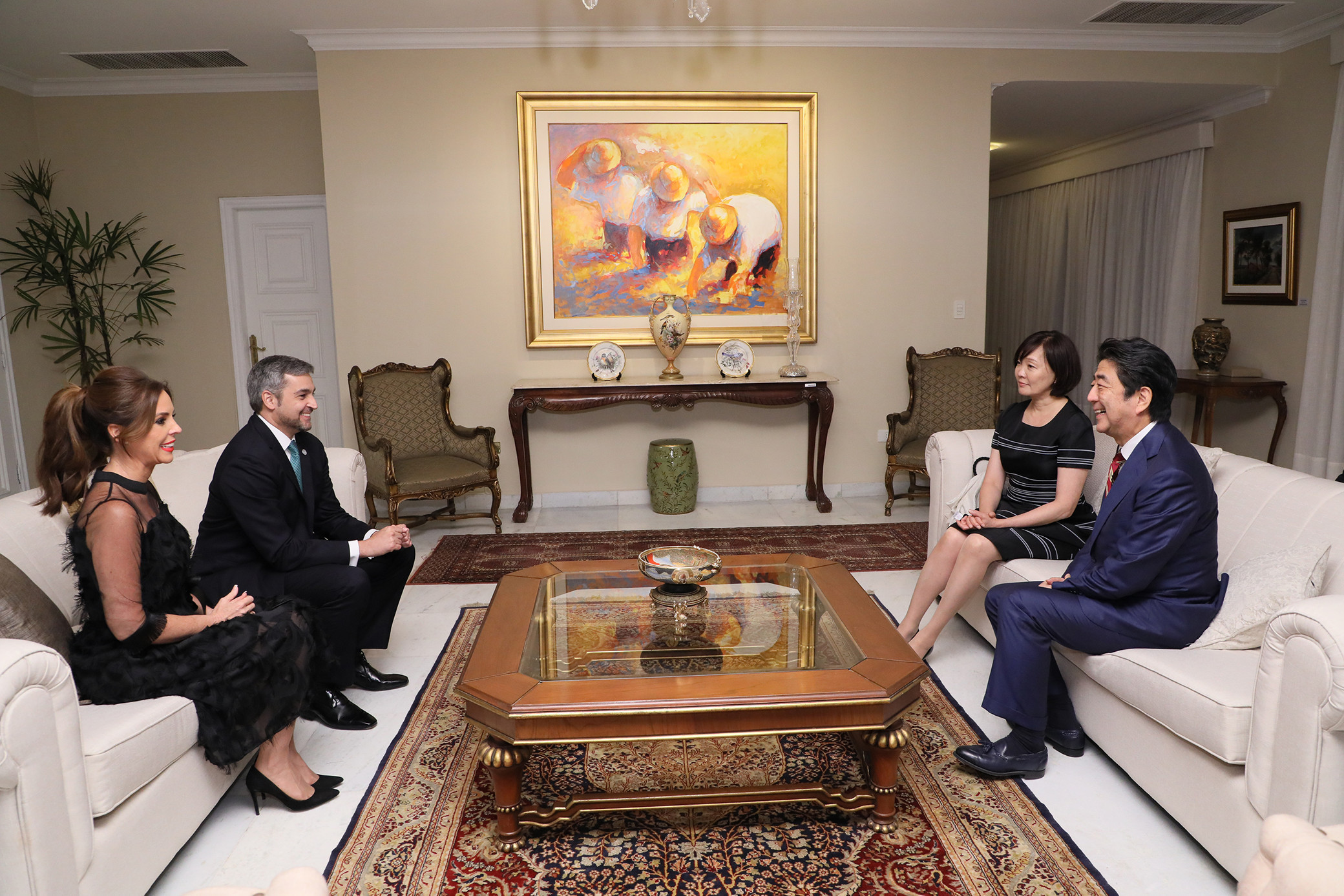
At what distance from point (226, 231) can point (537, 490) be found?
2.94m

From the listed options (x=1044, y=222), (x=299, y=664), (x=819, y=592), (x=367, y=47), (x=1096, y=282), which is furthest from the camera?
(x=1044, y=222)

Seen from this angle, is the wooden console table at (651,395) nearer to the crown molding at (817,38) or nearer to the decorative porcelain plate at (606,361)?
the decorative porcelain plate at (606,361)

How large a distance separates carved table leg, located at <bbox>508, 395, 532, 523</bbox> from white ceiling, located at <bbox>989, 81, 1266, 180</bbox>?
3.80 m

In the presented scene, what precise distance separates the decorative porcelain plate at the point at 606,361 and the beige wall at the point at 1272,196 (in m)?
4.33

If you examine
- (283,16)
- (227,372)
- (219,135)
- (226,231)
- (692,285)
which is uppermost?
(283,16)

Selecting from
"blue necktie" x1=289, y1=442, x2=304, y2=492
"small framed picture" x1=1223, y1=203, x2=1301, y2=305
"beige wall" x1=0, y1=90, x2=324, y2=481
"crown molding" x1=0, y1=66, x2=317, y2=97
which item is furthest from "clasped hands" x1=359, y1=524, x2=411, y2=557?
"small framed picture" x1=1223, y1=203, x2=1301, y2=305

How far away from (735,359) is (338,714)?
3.55m

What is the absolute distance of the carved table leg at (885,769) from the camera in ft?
7.16

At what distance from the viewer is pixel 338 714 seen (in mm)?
2869

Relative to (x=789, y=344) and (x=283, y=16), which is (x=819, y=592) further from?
(x=283, y=16)

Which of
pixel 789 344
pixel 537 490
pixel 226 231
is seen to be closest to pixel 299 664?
pixel 537 490

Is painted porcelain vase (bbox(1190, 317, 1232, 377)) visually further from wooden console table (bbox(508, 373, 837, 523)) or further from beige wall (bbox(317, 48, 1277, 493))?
wooden console table (bbox(508, 373, 837, 523))

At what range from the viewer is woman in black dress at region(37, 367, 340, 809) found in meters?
2.11

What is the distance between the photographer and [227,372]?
21.1ft
